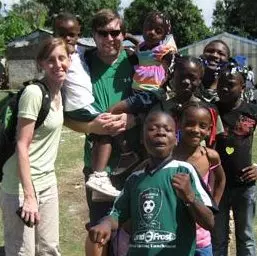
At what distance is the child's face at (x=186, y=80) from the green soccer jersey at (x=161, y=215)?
711 mm

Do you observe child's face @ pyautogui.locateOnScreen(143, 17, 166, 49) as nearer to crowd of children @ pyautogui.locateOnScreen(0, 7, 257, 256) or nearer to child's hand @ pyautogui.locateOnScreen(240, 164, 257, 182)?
crowd of children @ pyautogui.locateOnScreen(0, 7, 257, 256)

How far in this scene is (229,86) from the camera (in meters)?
4.10

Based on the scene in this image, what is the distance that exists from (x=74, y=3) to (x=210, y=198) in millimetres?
49761

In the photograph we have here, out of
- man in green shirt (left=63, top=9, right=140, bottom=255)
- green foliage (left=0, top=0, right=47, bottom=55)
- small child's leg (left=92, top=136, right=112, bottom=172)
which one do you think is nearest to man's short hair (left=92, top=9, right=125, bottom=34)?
man in green shirt (left=63, top=9, right=140, bottom=255)

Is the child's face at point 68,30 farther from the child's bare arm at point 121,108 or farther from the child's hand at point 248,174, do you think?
the child's hand at point 248,174

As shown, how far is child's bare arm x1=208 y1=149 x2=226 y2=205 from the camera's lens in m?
3.62

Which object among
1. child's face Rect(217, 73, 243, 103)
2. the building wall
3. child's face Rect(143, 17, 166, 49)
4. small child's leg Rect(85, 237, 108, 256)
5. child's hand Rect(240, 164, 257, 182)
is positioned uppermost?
the building wall

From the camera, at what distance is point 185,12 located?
47.2 m

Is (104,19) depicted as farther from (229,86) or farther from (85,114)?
(229,86)

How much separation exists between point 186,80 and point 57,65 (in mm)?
768

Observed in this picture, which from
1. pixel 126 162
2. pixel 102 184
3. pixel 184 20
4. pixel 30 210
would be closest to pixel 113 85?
pixel 126 162

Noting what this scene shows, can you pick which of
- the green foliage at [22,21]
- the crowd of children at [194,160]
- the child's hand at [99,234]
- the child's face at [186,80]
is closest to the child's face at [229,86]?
the crowd of children at [194,160]

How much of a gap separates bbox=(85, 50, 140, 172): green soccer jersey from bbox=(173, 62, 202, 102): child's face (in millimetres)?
314

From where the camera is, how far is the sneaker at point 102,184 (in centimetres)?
362
